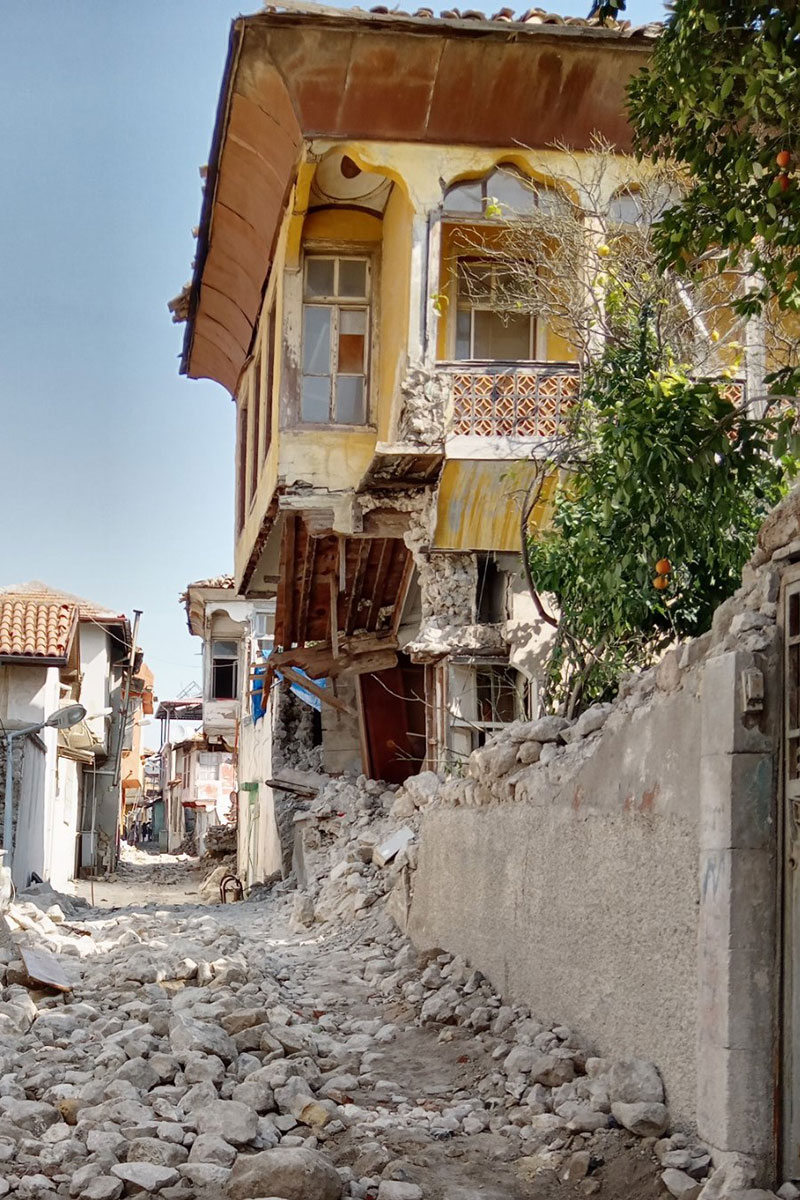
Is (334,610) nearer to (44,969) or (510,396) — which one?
(510,396)

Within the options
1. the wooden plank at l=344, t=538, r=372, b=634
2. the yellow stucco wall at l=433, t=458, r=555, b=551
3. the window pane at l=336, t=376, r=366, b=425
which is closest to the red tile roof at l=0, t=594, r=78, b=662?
the wooden plank at l=344, t=538, r=372, b=634

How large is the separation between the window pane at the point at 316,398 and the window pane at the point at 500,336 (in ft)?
5.99

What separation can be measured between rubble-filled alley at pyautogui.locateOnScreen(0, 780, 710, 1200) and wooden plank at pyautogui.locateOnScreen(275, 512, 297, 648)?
20.4 ft

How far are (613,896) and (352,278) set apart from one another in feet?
34.4

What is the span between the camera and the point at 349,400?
1502 centimetres

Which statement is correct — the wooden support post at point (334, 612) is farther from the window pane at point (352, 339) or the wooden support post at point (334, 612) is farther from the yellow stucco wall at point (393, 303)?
the yellow stucco wall at point (393, 303)

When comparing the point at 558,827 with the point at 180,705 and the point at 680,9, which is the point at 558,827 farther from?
the point at 180,705

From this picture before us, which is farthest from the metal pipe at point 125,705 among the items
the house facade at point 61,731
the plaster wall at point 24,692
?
the plaster wall at point 24,692

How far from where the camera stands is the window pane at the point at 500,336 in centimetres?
1436

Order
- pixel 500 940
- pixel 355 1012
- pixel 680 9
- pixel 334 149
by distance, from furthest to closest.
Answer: pixel 334 149 < pixel 355 1012 < pixel 500 940 < pixel 680 9

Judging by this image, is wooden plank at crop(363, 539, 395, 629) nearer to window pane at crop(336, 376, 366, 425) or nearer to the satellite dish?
window pane at crop(336, 376, 366, 425)

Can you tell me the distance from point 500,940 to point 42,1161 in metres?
3.51

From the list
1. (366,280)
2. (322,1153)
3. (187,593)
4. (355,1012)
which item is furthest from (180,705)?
(322,1153)

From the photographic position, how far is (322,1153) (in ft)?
18.7
